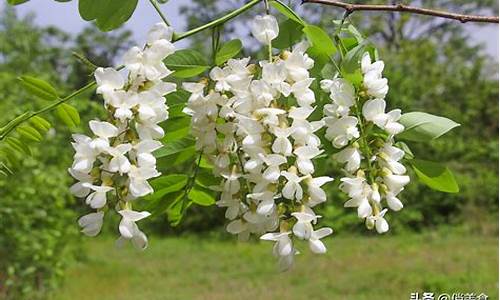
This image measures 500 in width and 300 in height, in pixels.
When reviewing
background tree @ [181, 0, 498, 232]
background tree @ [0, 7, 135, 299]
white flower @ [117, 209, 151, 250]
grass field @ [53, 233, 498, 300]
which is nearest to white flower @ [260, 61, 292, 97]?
white flower @ [117, 209, 151, 250]

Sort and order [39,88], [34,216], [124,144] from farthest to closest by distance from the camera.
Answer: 1. [34,216]
2. [39,88]
3. [124,144]

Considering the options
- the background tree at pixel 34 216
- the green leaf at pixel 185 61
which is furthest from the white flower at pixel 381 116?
the background tree at pixel 34 216

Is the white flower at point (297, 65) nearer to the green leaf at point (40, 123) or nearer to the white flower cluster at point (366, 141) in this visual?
the white flower cluster at point (366, 141)

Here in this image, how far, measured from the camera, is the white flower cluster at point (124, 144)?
41 centimetres

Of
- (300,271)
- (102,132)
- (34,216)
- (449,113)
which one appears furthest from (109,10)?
(449,113)

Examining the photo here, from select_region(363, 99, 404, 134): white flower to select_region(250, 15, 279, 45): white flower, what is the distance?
74 mm

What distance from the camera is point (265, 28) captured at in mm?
491

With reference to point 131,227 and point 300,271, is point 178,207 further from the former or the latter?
point 300,271

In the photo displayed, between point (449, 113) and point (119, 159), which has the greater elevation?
point (449, 113)

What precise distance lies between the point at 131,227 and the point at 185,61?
0.51ft

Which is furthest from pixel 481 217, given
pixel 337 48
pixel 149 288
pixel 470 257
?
pixel 337 48

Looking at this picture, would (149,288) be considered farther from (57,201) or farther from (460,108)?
(460,108)

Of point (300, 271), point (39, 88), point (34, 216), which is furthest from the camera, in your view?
point (300, 271)

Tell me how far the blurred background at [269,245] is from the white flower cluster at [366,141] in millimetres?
1153
